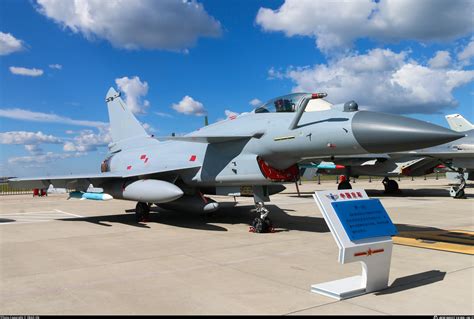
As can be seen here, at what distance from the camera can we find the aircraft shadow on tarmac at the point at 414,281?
4348mm

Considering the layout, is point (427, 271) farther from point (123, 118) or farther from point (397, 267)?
point (123, 118)

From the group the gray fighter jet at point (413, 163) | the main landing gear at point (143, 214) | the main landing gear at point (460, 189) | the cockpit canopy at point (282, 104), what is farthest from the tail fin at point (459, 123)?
the main landing gear at point (143, 214)

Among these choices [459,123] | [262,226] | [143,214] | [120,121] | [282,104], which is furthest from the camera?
[459,123]

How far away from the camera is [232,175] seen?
8.52 meters

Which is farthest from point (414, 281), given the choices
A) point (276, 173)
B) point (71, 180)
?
point (71, 180)

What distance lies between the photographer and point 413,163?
19.2 m

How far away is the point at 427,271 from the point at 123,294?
3.92 metres

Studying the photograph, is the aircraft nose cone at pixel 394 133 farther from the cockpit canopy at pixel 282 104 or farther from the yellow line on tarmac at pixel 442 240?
the yellow line on tarmac at pixel 442 240

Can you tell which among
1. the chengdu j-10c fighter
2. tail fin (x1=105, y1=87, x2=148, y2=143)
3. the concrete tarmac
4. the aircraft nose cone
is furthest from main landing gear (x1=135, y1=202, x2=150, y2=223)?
the aircraft nose cone

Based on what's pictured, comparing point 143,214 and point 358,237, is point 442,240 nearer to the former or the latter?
point 358,237

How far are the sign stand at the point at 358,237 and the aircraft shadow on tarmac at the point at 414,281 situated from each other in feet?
0.36

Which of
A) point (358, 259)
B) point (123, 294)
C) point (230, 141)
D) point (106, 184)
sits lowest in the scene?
point (123, 294)

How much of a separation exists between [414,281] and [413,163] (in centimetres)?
1605

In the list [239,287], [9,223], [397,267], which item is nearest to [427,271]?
[397,267]
